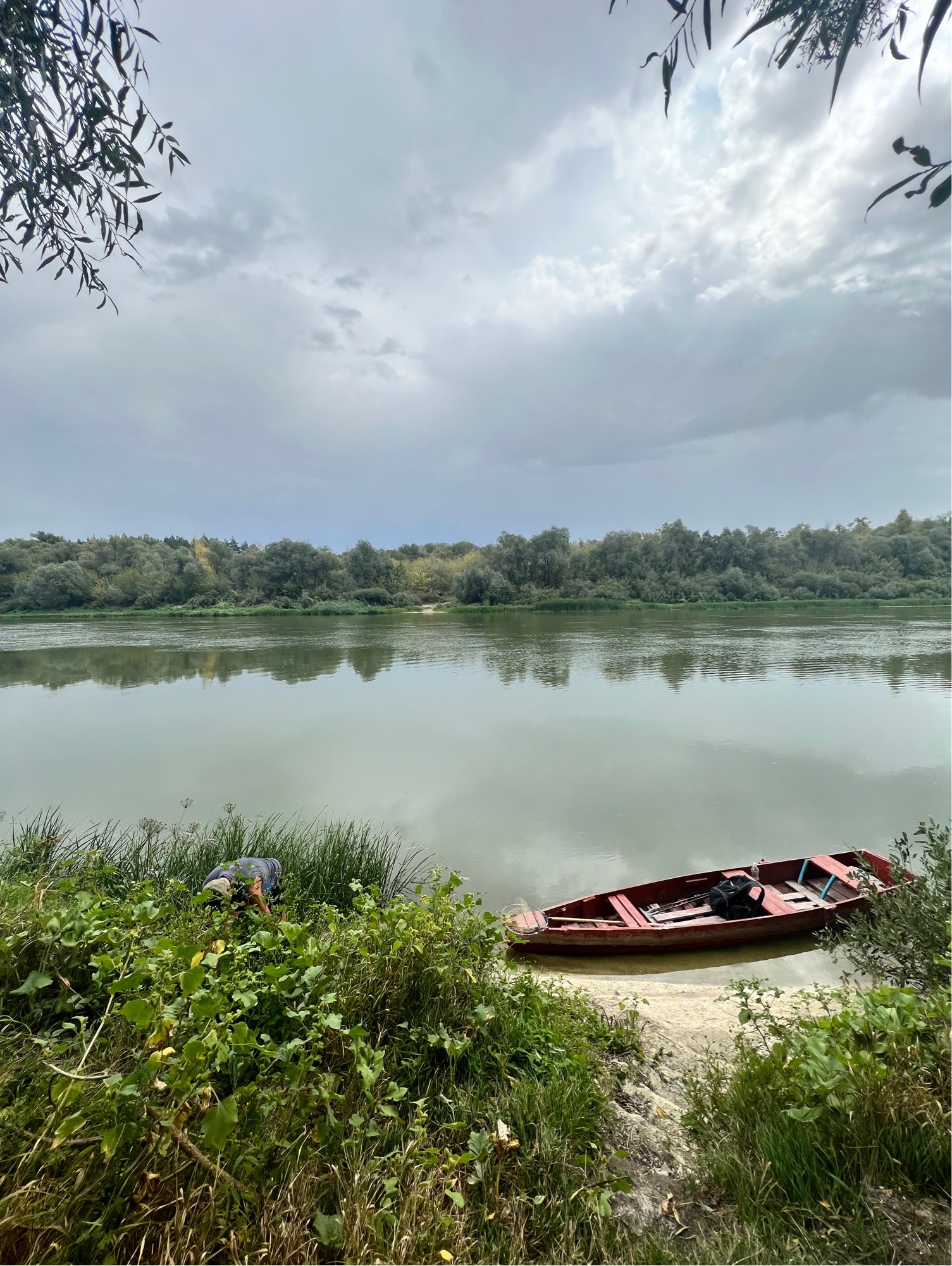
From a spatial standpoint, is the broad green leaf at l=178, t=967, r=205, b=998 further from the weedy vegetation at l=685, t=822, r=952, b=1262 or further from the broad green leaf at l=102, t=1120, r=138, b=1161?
the weedy vegetation at l=685, t=822, r=952, b=1262

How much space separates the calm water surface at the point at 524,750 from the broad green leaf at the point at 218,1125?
4973 millimetres

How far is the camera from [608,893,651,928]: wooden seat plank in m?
5.26

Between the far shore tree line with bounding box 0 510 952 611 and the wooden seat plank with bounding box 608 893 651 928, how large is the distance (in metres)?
55.4

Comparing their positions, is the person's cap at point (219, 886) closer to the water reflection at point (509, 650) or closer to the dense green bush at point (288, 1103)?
the dense green bush at point (288, 1103)

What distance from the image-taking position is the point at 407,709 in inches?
562

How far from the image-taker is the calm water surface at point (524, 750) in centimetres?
725

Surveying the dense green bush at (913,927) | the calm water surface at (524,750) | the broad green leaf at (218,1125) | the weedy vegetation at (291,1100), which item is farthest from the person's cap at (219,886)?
the dense green bush at (913,927)

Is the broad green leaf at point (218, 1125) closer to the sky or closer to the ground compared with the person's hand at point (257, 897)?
closer to the sky

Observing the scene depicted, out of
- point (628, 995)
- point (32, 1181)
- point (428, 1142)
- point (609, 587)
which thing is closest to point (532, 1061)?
point (428, 1142)

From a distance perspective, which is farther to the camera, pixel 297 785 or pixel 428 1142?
pixel 297 785

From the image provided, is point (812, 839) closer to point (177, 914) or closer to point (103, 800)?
point (177, 914)

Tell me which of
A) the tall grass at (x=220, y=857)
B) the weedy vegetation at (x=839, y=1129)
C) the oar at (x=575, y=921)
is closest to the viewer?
the weedy vegetation at (x=839, y=1129)

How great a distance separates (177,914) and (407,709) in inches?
433

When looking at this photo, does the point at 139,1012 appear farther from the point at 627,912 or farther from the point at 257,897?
the point at 627,912
